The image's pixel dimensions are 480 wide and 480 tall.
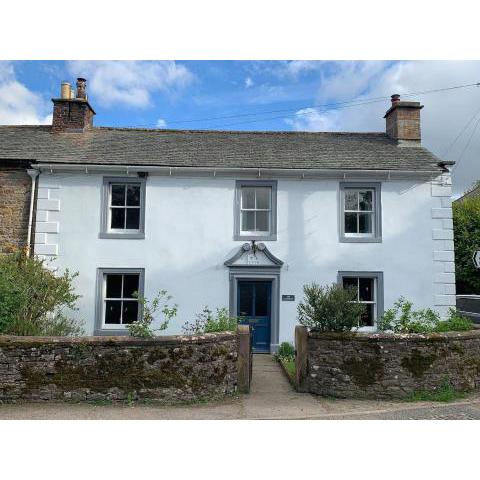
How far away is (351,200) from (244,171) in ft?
11.0

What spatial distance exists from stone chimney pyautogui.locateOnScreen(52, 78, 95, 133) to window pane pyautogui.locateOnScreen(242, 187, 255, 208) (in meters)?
5.98

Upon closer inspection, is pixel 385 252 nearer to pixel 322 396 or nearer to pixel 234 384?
pixel 322 396

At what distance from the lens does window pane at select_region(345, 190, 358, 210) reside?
42.5 feet

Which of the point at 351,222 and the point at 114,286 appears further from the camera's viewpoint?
the point at 351,222

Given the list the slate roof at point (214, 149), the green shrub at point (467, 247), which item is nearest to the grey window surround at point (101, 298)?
the slate roof at point (214, 149)

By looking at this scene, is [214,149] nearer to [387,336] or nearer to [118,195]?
[118,195]

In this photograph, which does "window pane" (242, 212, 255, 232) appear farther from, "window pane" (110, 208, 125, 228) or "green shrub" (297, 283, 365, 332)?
"green shrub" (297, 283, 365, 332)

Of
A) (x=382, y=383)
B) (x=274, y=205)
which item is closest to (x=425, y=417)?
(x=382, y=383)

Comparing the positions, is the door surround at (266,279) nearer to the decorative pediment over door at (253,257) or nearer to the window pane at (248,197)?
A: the decorative pediment over door at (253,257)

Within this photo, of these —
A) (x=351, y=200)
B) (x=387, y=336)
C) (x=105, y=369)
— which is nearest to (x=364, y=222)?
(x=351, y=200)

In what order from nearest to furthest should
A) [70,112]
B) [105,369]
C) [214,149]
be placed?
[105,369] → [214,149] → [70,112]

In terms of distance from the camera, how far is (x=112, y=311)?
1239cm

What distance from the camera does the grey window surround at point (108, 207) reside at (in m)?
12.4

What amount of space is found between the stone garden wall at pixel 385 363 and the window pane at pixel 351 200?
5.55m
